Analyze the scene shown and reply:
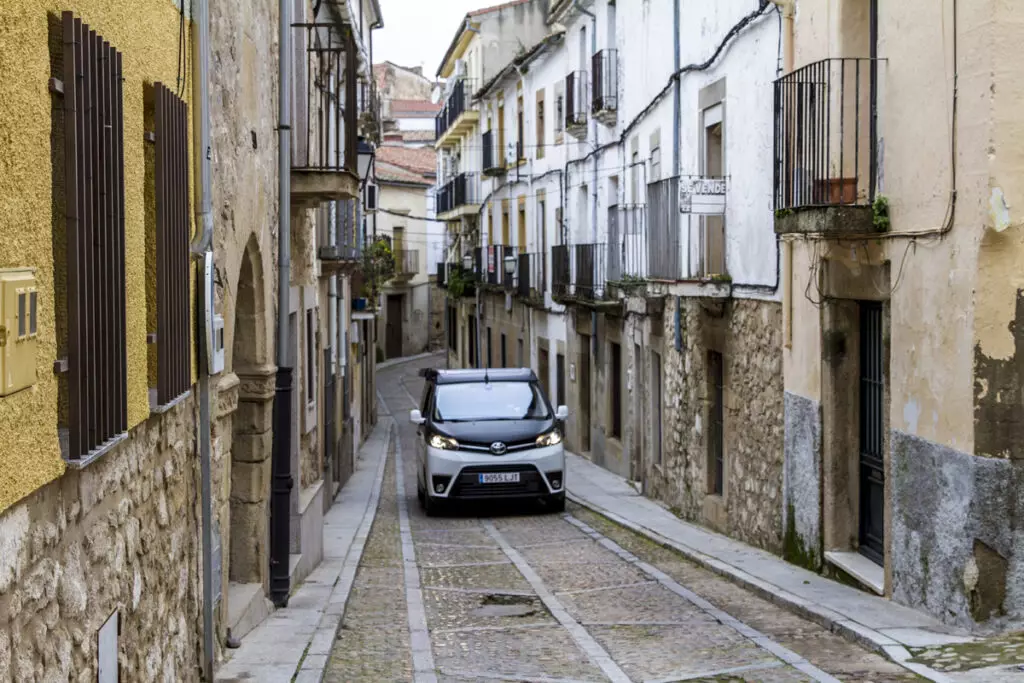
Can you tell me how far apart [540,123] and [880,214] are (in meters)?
22.2

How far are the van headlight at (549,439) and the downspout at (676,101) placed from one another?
3641 mm

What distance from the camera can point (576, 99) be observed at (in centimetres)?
2455

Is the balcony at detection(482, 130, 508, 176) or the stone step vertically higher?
the balcony at detection(482, 130, 508, 176)

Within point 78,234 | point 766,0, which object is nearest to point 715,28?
point 766,0

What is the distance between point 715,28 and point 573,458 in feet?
40.8

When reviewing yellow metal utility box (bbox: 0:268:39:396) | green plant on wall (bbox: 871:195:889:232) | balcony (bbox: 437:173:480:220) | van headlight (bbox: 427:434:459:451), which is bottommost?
van headlight (bbox: 427:434:459:451)

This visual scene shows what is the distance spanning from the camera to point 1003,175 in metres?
7.64

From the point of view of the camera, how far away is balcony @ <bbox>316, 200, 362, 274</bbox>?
16000 mm

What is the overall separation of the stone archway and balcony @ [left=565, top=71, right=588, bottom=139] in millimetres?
15405

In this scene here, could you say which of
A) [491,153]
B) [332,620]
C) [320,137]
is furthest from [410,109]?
[332,620]

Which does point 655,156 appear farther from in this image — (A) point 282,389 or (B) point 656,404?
(A) point 282,389

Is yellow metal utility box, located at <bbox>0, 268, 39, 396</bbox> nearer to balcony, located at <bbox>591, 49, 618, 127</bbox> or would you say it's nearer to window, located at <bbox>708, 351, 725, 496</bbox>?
window, located at <bbox>708, 351, 725, 496</bbox>

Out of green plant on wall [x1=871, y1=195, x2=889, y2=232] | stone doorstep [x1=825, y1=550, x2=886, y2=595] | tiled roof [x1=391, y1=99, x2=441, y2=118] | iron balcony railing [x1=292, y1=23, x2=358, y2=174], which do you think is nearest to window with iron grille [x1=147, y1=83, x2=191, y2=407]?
green plant on wall [x1=871, y1=195, x2=889, y2=232]

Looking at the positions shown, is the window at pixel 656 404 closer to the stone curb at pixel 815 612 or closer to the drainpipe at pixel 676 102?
the drainpipe at pixel 676 102
